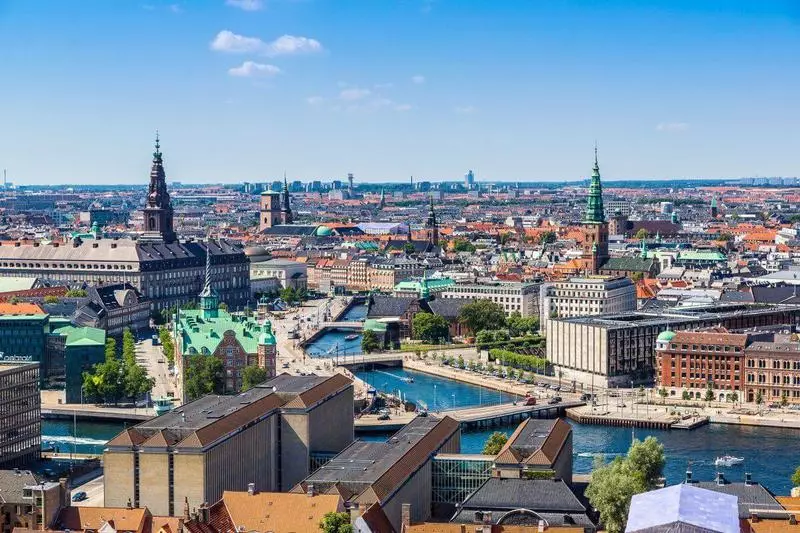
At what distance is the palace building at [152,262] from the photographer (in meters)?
98.8

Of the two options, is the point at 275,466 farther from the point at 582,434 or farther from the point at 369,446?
the point at 582,434

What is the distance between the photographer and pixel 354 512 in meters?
34.0

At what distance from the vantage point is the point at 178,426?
3972 cm

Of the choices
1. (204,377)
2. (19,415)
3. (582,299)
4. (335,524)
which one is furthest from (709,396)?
(335,524)

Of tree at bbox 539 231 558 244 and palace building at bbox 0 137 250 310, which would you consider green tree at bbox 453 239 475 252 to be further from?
palace building at bbox 0 137 250 310

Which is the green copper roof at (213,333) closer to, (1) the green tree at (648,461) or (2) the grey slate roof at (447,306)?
(1) the green tree at (648,461)

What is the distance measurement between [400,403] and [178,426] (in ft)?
84.0

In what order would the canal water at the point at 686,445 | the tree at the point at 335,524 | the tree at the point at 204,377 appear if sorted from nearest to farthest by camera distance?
the tree at the point at 335,524, the canal water at the point at 686,445, the tree at the point at 204,377

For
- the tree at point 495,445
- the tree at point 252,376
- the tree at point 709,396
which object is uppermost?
the tree at point 252,376

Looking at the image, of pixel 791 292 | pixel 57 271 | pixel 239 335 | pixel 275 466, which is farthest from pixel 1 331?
pixel 791 292

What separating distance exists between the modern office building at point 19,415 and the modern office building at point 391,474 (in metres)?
14.0

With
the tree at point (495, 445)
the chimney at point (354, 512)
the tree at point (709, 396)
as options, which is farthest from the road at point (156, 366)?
the chimney at point (354, 512)

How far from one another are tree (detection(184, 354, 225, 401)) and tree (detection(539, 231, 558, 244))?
104 m

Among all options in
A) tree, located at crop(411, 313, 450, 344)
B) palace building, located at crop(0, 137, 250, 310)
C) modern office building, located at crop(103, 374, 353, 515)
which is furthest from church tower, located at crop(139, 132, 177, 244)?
modern office building, located at crop(103, 374, 353, 515)
